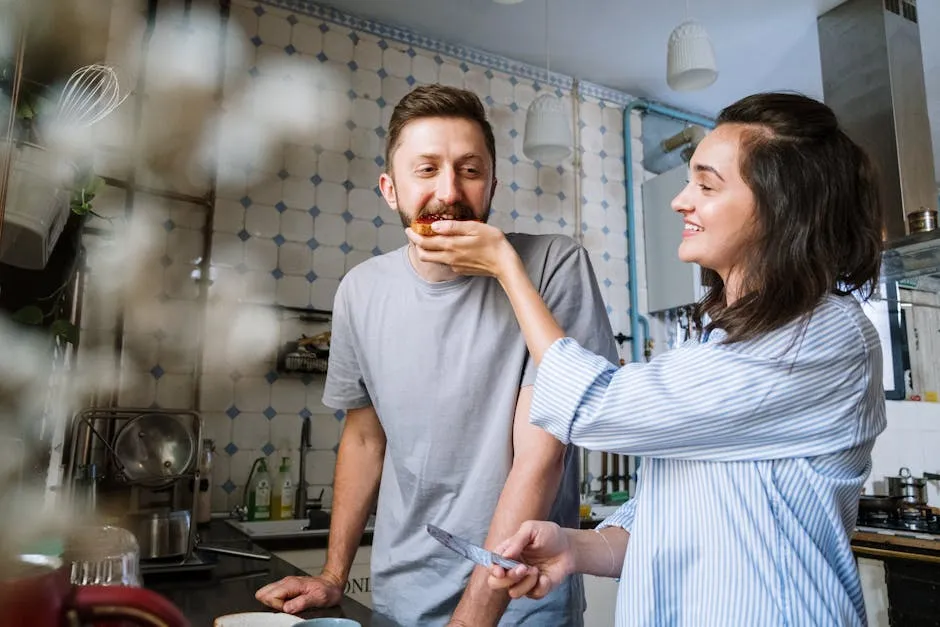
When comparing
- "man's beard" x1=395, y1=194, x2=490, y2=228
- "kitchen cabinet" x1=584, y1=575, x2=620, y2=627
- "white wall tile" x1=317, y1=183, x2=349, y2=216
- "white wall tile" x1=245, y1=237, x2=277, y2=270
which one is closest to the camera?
"man's beard" x1=395, y1=194, x2=490, y2=228

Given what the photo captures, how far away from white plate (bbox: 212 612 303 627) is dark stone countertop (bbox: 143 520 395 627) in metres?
0.12

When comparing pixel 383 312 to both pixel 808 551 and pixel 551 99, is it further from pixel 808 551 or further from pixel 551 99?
pixel 551 99

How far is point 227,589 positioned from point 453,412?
609mm

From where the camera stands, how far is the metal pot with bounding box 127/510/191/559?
159cm

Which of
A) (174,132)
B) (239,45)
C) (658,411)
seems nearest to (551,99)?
(239,45)

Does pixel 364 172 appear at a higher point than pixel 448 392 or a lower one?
higher

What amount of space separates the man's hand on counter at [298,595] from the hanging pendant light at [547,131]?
2563 mm

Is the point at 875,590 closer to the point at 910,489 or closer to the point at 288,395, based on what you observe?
the point at 910,489

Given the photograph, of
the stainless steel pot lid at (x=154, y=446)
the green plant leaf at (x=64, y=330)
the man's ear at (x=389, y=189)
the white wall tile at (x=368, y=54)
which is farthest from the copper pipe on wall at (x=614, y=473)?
the green plant leaf at (x=64, y=330)

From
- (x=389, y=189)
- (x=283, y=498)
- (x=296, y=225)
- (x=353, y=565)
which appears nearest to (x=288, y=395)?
(x=283, y=498)

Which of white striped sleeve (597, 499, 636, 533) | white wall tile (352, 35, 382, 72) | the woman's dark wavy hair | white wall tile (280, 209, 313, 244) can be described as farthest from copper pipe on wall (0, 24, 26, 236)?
white wall tile (352, 35, 382, 72)

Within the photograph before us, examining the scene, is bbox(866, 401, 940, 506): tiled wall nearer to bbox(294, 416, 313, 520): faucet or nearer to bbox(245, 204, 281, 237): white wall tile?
bbox(294, 416, 313, 520): faucet

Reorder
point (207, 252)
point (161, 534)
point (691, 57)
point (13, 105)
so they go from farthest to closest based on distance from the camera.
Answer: point (207, 252)
point (691, 57)
point (161, 534)
point (13, 105)

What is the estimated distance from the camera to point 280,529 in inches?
112
